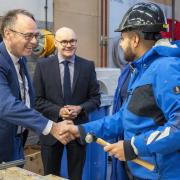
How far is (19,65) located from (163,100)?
1052 mm

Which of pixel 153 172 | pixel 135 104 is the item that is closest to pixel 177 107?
pixel 135 104

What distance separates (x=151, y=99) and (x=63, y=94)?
57.8 inches

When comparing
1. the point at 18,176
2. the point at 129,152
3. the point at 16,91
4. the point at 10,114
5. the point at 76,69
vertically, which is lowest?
the point at 18,176

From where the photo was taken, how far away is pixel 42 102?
9.63 feet

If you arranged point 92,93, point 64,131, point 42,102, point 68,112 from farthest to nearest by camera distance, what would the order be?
point 92,93 < point 42,102 < point 68,112 < point 64,131

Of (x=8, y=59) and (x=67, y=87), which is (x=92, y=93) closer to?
(x=67, y=87)

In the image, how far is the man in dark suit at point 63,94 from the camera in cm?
294

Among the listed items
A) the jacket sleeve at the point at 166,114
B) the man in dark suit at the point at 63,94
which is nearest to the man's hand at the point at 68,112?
the man in dark suit at the point at 63,94

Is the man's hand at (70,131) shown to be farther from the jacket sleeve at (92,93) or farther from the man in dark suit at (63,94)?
the jacket sleeve at (92,93)

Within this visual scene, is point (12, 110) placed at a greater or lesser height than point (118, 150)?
greater

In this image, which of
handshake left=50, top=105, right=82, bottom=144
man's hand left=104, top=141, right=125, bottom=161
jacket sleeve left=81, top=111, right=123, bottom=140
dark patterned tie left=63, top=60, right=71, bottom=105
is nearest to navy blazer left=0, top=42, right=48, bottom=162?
handshake left=50, top=105, right=82, bottom=144

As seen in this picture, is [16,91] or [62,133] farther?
[62,133]

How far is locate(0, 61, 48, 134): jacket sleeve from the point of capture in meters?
1.96

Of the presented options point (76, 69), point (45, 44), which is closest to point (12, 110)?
point (76, 69)
